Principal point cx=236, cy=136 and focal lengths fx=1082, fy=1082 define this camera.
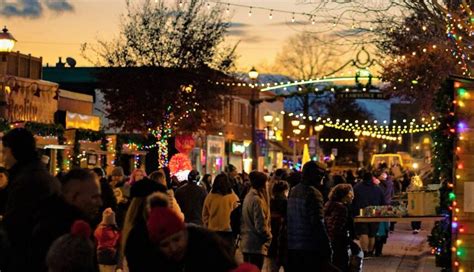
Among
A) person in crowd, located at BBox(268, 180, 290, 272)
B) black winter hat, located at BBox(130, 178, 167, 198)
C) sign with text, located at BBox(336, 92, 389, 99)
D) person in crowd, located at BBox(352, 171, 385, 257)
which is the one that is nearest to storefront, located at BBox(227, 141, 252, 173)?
sign with text, located at BBox(336, 92, 389, 99)

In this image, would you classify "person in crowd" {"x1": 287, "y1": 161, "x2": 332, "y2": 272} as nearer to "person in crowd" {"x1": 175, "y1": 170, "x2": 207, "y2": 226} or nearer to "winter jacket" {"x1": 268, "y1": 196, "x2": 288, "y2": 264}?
"winter jacket" {"x1": 268, "y1": 196, "x2": 288, "y2": 264}

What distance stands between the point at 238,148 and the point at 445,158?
51.1m

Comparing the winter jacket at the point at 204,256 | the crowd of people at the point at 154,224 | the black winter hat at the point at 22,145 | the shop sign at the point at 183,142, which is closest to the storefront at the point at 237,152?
the shop sign at the point at 183,142

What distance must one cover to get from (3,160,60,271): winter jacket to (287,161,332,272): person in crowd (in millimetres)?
5002

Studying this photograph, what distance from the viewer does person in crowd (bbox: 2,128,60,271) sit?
24.3ft

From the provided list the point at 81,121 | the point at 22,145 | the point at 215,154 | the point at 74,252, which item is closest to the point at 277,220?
the point at 22,145

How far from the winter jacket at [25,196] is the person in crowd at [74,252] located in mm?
1435

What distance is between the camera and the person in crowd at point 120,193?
1462 centimetres

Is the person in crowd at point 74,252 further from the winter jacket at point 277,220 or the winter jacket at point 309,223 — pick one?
the winter jacket at point 277,220

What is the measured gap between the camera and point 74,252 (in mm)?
5852

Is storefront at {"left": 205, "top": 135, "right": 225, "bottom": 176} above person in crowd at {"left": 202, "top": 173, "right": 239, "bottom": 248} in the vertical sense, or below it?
above

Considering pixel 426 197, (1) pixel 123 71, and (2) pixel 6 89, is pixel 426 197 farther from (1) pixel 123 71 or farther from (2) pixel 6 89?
(1) pixel 123 71

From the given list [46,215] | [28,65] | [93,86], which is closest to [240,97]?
[93,86]

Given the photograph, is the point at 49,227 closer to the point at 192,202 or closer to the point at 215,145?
the point at 192,202
